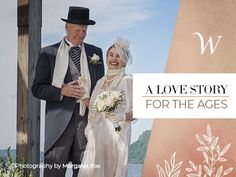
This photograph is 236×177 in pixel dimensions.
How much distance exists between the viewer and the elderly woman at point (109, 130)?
4.42 m

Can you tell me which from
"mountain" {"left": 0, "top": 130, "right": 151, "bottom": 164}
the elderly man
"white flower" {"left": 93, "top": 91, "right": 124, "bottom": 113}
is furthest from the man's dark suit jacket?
"mountain" {"left": 0, "top": 130, "right": 151, "bottom": 164}

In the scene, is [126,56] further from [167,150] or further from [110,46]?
[167,150]

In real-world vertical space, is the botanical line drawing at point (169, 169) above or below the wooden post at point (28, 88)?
below

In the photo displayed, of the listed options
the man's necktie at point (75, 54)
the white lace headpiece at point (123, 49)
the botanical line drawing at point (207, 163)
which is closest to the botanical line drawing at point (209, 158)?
the botanical line drawing at point (207, 163)

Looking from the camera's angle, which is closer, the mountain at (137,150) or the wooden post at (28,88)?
the mountain at (137,150)

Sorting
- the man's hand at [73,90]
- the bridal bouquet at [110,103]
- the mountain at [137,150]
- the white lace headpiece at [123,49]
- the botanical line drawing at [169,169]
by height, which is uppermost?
the white lace headpiece at [123,49]

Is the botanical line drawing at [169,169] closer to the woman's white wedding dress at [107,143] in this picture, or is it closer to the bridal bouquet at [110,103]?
the woman's white wedding dress at [107,143]

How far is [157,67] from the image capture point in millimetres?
4430

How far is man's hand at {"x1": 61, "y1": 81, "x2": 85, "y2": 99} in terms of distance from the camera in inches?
175

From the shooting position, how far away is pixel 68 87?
4.46m

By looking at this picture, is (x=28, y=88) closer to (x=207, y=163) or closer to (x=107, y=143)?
(x=107, y=143)

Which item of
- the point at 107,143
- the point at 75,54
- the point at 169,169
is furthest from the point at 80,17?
the point at 169,169

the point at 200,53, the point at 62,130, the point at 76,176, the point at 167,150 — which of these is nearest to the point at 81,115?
the point at 62,130

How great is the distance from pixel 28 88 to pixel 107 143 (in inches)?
34.0
